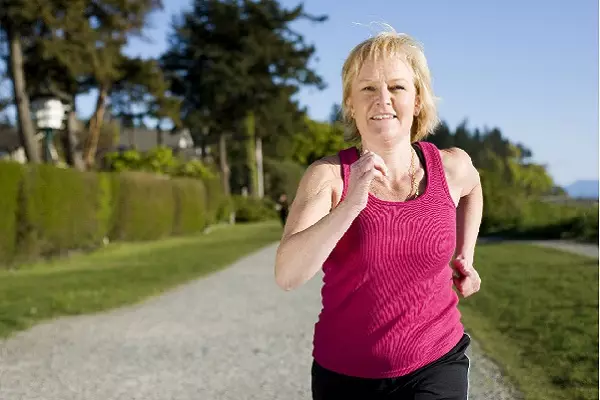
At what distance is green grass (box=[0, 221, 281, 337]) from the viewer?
11150 millimetres

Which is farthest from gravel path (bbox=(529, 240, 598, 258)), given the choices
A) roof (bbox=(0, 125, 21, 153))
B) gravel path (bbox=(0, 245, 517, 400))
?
roof (bbox=(0, 125, 21, 153))

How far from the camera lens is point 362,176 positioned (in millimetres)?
2143

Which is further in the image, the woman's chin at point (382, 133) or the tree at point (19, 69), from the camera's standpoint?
the tree at point (19, 69)

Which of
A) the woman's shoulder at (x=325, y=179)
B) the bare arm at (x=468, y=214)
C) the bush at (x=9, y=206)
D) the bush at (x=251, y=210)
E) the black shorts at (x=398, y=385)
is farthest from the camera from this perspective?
the bush at (x=251, y=210)

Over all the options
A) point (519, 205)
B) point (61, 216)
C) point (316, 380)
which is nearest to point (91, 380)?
point (316, 380)

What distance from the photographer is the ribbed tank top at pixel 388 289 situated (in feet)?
7.41

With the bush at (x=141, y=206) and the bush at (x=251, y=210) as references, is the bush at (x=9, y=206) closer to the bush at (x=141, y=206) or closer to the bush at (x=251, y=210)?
the bush at (x=141, y=206)

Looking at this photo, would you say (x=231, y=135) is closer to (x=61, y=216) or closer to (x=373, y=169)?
(x=61, y=216)

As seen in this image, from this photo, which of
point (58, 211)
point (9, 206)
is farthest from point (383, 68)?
point (58, 211)

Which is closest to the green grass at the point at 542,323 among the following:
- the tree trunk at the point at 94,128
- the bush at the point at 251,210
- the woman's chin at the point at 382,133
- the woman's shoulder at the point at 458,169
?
the woman's shoulder at the point at 458,169

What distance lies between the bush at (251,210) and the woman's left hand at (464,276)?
4923 cm

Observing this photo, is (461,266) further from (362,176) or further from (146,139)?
(146,139)

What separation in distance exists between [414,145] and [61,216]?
61.6 feet

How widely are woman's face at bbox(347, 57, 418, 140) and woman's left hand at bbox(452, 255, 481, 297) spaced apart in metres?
0.51
